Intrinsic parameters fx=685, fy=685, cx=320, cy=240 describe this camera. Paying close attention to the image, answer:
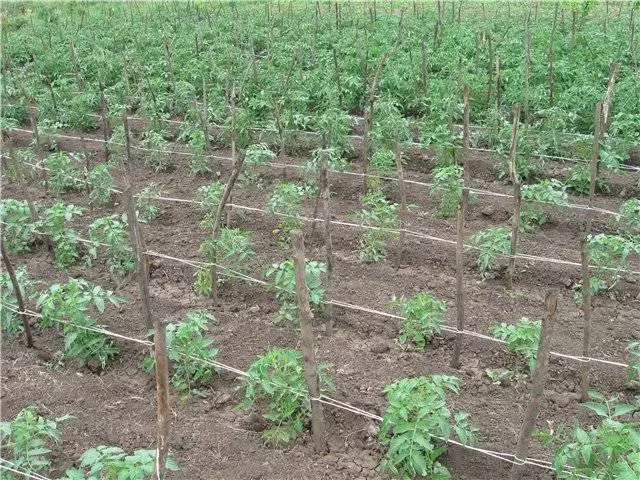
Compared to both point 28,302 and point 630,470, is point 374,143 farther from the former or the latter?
point 630,470

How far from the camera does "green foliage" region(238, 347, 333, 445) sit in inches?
129

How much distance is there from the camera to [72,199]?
6188mm

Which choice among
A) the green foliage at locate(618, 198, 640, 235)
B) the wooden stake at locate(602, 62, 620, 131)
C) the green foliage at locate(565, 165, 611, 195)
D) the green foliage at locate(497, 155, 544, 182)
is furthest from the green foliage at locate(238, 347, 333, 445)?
the green foliage at locate(565, 165, 611, 195)

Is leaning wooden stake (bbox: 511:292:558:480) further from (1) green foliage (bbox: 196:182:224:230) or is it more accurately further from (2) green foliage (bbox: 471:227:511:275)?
(1) green foliage (bbox: 196:182:224:230)

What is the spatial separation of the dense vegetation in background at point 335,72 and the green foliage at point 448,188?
0.74 m

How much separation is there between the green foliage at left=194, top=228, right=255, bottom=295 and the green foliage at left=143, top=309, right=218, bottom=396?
758 millimetres

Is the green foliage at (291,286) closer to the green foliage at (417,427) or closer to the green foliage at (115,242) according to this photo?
the green foliage at (417,427)

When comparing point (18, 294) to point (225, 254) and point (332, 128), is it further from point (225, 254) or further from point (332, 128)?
point (332, 128)

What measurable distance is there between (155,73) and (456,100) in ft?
15.1

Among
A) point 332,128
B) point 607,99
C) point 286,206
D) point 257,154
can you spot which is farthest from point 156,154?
point 607,99

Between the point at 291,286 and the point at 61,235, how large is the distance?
1.94 metres

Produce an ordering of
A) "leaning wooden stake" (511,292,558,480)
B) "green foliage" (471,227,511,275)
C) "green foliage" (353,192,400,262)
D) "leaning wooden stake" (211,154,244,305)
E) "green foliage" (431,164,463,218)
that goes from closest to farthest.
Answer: "leaning wooden stake" (511,292,558,480) < "leaning wooden stake" (211,154,244,305) < "green foliage" (471,227,511,275) < "green foliage" (353,192,400,262) < "green foliage" (431,164,463,218)

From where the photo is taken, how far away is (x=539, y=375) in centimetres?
277

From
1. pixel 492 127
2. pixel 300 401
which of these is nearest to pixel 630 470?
pixel 300 401
